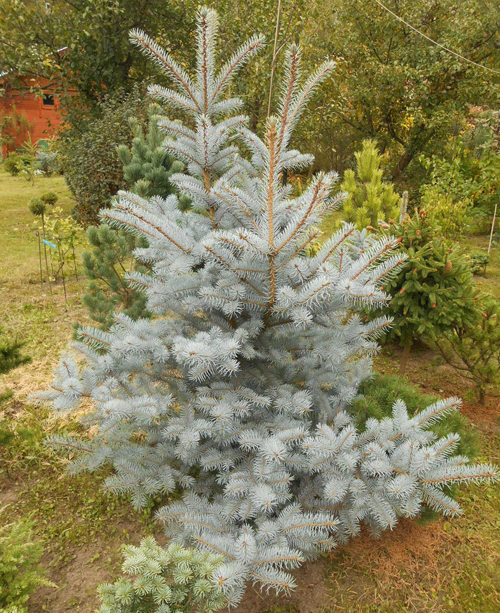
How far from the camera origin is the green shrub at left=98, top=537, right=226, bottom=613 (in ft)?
5.15

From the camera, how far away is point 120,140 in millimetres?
8727

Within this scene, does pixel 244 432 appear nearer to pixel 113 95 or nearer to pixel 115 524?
pixel 115 524

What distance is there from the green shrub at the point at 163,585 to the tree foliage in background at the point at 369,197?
14.4ft

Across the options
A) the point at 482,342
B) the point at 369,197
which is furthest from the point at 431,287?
the point at 369,197

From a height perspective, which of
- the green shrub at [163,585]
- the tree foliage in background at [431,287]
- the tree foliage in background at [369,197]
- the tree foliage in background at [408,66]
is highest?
the tree foliage in background at [408,66]

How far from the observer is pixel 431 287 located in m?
3.58

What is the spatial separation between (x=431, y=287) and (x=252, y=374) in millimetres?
1871

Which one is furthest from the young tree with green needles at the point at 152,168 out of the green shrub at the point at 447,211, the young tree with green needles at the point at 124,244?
the green shrub at the point at 447,211

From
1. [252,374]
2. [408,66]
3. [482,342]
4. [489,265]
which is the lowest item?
[489,265]

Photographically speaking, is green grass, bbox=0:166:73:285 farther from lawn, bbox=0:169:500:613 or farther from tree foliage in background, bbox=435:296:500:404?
tree foliage in background, bbox=435:296:500:404

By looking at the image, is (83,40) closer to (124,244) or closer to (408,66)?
(408,66)

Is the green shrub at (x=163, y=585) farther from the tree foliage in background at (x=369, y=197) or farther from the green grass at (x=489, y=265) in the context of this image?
the green grass at (x=489, y=265)

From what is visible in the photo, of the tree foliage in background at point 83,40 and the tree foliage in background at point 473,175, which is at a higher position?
the tree foliage in background at point 83,40

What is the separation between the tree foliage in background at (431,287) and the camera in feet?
11.5
